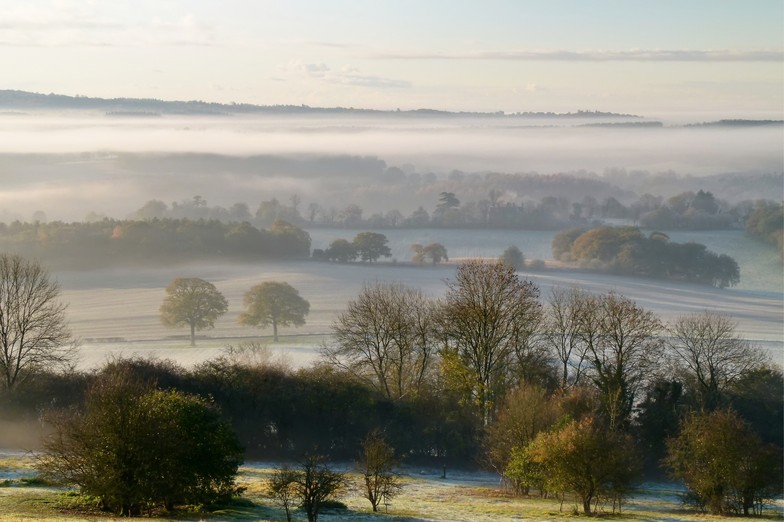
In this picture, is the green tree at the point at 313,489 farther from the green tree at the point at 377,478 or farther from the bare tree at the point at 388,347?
the bare tree at the point at 388,347

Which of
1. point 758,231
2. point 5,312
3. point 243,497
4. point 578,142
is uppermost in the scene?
point 578,142

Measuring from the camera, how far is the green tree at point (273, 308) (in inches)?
2502

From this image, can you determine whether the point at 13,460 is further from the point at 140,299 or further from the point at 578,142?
the point at 578,142

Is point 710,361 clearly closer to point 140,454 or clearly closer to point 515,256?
point 140,454

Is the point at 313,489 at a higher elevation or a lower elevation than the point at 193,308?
lower

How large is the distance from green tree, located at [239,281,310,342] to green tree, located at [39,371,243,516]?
132 ft

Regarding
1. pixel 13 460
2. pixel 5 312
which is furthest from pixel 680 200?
pixel 13 460

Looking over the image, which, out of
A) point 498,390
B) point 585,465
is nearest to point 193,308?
point 498,390

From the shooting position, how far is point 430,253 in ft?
340

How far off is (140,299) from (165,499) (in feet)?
206

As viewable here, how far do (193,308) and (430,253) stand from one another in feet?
133

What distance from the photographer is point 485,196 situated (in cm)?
15350

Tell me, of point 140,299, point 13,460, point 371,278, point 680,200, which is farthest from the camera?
point 680,200

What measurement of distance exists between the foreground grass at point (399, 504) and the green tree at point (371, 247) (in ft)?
234
